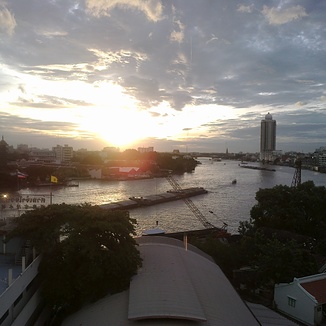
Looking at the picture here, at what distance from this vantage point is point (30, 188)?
17.9 m

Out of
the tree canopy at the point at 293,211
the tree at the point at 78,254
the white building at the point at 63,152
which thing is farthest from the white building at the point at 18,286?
the white building at the point at 63,152

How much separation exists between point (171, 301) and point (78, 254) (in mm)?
1053

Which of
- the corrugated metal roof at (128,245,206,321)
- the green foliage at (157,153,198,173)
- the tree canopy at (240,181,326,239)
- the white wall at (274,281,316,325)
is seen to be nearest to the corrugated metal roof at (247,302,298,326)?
the white wall at (274,281,316,325)

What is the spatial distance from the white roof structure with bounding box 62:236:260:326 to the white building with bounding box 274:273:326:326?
2.53 feet

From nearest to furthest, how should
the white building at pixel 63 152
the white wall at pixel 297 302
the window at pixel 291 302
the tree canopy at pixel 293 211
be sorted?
1. the white wall at pixel 297 302
2. the window at pixel 291 302
3. the tree canopy at pixel 293 211
4. the white building at pixel 63 152

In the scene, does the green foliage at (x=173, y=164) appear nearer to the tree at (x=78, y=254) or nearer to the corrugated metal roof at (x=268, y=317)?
the corrugated metal roof at (x=268, y=317)

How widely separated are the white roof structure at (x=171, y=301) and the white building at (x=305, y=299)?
0.77 m

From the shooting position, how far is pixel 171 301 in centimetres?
282

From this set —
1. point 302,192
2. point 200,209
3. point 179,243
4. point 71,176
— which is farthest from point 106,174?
point 179,243

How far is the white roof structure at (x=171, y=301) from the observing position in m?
2.66

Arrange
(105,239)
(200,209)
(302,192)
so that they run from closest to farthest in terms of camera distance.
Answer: (105,239)
(302,192)
(200,209)

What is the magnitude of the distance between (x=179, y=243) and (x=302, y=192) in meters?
3.70

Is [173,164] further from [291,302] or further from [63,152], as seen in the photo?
[291,302]

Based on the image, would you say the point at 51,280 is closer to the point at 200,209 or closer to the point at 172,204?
the point at 200,209
